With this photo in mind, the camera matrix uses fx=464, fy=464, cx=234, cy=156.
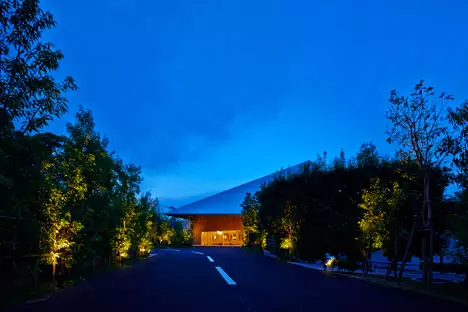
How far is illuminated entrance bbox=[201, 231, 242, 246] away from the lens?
78.5m

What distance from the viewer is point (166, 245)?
67.6 metres

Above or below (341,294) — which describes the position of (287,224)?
above

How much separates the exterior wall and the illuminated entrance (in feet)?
2.79

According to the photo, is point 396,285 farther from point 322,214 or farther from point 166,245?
point 166,245

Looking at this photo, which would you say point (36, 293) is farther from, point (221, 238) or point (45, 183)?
point (221, 238)

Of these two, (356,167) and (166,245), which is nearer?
(356,167)

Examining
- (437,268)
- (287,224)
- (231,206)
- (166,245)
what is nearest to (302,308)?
(437,268)

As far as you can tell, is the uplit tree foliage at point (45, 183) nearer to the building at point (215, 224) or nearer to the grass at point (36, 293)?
the grass at point (36, 293)

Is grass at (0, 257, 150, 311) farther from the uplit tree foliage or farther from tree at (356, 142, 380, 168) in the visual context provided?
tree at (356, 142, 380, 168)

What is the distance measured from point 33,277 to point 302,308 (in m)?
8.37

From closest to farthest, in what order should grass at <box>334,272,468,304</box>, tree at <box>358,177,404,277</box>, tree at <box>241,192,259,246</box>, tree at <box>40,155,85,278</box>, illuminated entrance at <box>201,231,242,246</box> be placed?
grass at <box>334,272,468,304</box> < tree at <box>40,155,85,278</box> < tree at <box>358,177,404,277</box> < tree at <box>241,192,259,246</box> < illuminated entrance at <box>201,231,242,246</box>

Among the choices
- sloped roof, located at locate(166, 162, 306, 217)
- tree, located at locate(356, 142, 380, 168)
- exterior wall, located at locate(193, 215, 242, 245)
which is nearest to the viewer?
tree, located at locate(356, 142, 380, 168)

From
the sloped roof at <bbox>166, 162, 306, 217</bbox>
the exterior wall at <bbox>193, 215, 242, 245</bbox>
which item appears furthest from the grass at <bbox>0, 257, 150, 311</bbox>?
the exterior wall at <bbox>193, 215, 242, 245</bbox>

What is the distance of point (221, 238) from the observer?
3127 inches
